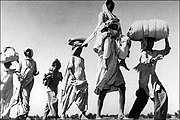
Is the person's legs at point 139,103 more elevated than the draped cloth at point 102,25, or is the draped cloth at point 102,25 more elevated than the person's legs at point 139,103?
the draped cloth at point 102,25

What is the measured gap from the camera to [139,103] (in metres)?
7.14

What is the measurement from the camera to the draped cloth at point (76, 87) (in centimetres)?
943

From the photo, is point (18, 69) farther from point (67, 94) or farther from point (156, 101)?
point (156, 101)

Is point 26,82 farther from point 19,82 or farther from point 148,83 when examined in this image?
point 148,83

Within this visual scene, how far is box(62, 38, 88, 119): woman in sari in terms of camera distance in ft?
31.0

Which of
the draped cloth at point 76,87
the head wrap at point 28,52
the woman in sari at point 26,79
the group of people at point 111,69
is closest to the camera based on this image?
the group of people at point 111,69

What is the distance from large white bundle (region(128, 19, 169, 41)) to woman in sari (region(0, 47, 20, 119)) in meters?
5.07

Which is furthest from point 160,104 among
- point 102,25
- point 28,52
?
point 28,52

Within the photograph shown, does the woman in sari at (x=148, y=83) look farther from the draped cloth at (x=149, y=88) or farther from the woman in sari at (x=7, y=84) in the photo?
the woman in sari at (x=7, y=84)

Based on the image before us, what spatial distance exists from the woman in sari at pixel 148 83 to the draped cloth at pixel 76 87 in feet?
8.28

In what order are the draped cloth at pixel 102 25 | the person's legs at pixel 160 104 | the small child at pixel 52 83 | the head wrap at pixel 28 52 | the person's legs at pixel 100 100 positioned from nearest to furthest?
the person's legs at pixel 160 104 < the person's legs at pixel 100 100 < the draped cloth at pixel 102 25 < the small child at pixel 52 83 < the head wrap at pixel 28 52

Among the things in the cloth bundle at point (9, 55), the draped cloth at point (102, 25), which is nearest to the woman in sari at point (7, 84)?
the cloth bundle at point (9, 55)

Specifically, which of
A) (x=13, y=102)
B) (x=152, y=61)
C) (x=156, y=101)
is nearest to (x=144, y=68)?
(x=152, y=61)

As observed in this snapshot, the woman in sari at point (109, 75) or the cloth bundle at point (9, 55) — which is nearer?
the woman in sari at point (109, 75)
